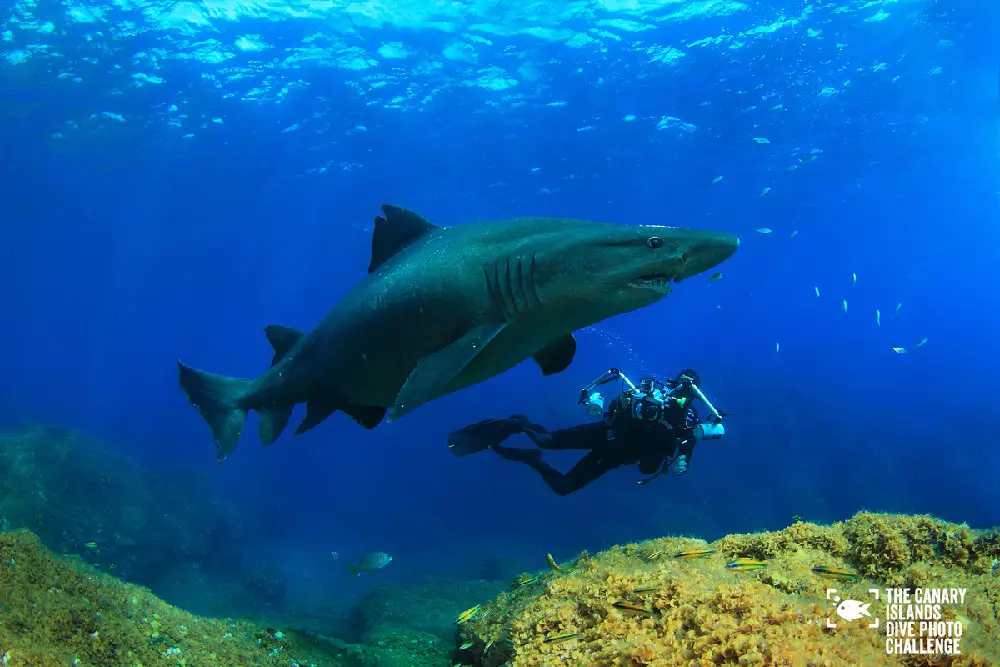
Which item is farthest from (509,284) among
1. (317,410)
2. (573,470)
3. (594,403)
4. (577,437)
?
(573,470)

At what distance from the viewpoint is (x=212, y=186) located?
120ft

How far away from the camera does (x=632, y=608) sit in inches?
123

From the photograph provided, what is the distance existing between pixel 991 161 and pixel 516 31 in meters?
35.6

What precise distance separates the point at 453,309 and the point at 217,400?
114 inches

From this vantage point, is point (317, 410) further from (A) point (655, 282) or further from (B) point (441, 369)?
(A) point (655, 282)

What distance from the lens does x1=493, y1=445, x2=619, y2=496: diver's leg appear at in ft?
31.4

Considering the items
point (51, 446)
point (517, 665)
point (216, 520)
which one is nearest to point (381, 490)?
point (216, 520)

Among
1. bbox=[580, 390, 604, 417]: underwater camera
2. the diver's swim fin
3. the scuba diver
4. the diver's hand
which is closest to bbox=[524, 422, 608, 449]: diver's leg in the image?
the scuba diver

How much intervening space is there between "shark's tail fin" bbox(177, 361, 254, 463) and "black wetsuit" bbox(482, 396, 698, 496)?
16.2 feet

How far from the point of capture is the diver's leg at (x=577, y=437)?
376 inches

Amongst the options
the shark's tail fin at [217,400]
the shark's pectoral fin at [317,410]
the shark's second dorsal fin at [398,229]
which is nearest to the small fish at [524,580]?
the shark's pectoral fin at [317,410]

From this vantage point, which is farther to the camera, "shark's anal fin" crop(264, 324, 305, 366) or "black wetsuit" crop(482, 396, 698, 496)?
"black wetsuit" crop(482, 396, 698, 496)

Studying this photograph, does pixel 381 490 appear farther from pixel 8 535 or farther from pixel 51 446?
pixel 8 535

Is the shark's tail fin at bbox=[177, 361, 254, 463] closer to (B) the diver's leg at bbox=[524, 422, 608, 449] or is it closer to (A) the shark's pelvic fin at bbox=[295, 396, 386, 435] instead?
(A) the shark's pelvic fin at bbox=[295, 396, 386, 435]
